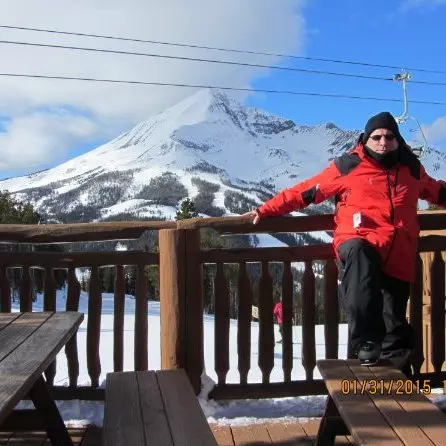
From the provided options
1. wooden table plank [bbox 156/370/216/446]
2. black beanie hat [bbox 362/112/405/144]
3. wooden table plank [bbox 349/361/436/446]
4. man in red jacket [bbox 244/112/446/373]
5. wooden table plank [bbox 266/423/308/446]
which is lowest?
wooden table plank [bbox 266/423/308/446]

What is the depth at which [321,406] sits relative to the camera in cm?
343

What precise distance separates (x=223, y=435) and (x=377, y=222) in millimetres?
1329

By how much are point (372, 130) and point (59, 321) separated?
5.89 feet

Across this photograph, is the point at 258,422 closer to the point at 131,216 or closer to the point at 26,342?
the point at 26,342

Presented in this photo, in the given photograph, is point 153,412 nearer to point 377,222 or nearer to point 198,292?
point 198,292

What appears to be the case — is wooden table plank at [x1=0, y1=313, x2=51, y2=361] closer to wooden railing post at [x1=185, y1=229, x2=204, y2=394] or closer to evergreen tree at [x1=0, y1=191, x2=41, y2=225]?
wooden railing post at [x1=185, y1=229, x2=204, y2=394]

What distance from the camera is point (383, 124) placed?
3.02 meters

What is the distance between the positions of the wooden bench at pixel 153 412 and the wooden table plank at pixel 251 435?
0.59 meters

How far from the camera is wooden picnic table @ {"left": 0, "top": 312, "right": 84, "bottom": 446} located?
1712 mm

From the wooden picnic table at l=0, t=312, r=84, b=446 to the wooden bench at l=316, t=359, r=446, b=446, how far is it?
0.99 meters

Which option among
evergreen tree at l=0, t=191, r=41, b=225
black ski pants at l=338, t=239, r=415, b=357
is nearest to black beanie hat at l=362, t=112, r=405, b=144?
black ski pants at l=338, t=239, r=415, b=357

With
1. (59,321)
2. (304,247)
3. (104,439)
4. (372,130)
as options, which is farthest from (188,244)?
(104,439)
